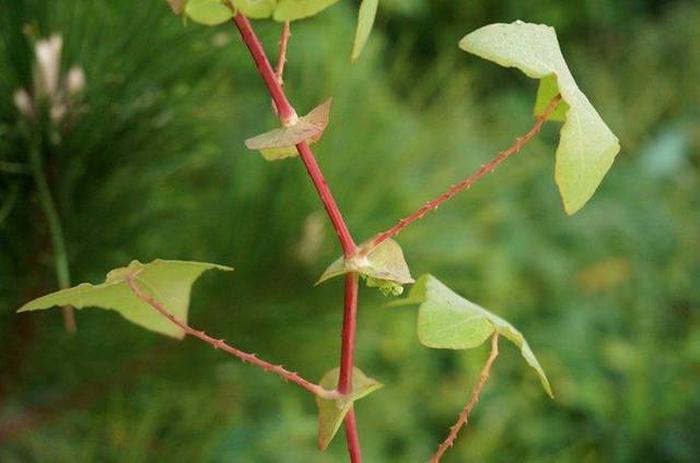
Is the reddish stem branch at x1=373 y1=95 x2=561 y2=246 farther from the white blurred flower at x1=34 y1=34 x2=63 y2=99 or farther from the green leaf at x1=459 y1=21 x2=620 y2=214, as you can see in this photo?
the white blurred flower at x1=34 y1=34 x2=63 y2=99

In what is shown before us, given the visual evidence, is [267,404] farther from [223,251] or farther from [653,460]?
[653,460]

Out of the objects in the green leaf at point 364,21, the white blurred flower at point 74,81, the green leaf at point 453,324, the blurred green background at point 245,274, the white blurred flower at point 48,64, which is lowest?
the blurred green background at point 245,274

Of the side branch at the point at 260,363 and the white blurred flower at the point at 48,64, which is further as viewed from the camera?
the white blurred flower at the point at 48,64

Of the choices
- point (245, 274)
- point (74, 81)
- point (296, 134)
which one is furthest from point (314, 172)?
point (245, 274)

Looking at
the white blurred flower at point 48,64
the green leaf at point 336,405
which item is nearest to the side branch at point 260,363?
the green leaf at point 336,405

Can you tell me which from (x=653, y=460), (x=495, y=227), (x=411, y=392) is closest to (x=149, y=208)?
(x=411, y=392)

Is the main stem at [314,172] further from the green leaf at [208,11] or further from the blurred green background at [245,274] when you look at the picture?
the blurred green background at [245,274]
